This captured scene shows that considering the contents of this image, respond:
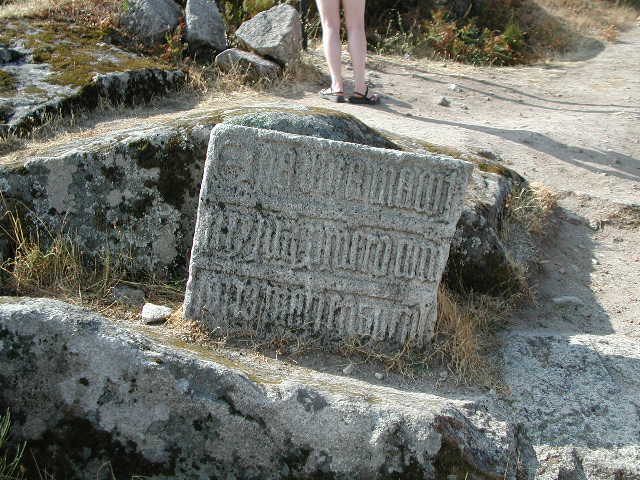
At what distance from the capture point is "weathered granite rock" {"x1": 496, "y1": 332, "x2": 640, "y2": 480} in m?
2.93

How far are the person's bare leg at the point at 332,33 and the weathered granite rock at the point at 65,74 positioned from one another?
56.5 inches

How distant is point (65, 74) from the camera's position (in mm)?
5793

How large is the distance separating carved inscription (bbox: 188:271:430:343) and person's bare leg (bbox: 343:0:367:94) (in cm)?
337

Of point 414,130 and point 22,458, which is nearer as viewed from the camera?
point 22,458

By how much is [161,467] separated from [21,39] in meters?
5.13

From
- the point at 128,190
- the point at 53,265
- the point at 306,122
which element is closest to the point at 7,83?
the point at 128,190

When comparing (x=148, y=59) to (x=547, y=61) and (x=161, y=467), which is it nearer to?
(x=161, y=467)

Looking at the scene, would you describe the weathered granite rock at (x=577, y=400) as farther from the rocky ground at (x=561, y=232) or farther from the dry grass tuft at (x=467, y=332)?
the dry grass tuft at (x=467, y=332)

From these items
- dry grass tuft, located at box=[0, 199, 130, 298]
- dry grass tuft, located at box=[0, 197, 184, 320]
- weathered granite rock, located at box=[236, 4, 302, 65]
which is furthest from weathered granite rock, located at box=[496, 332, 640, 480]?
weathered granite rock, located at box=[236, 4, 302, 65]

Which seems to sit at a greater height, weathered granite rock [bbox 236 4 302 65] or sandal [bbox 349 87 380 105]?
weathered granite rock [bbox 236 4 302 65]

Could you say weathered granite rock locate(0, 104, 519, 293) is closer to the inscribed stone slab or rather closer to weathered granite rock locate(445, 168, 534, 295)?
the inscribed stone slab

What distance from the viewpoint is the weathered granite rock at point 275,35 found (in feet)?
23.7

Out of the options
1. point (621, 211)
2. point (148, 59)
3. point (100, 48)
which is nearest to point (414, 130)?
point (621, 211)

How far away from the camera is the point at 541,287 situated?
4367mm
